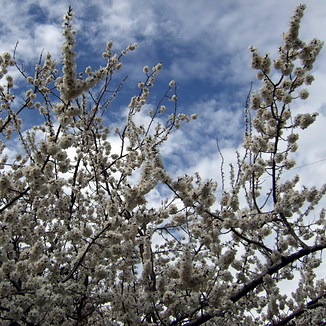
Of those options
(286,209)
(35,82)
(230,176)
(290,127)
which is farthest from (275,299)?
(35,82)

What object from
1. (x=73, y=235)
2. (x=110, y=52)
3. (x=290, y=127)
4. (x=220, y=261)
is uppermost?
(x=110, y=52)

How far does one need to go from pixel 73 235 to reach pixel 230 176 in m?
3.09

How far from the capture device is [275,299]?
6199 millimetres

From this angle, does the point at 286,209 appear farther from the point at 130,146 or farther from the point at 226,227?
the point at 130,146

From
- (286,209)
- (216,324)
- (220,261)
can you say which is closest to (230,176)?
(286,209)

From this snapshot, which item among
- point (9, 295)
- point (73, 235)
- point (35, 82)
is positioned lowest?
point (9, 295)

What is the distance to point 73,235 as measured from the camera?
466 centimetres

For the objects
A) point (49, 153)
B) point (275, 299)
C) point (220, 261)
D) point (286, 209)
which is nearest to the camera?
point (49, 153)

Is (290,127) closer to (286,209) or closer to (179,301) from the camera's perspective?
(286,209)

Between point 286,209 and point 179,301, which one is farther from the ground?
point 286,209

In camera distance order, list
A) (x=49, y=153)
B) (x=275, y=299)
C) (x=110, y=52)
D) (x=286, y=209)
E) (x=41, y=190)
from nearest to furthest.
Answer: (x=49, y=153) < (x=41, y=190) < (x=286, y=209) < (x=275, y=299) < (x=110, y=52)

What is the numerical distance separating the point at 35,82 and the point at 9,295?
438cm

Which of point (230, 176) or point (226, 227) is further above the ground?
point (230, 176)

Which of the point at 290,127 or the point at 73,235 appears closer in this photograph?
the point at 73,235
